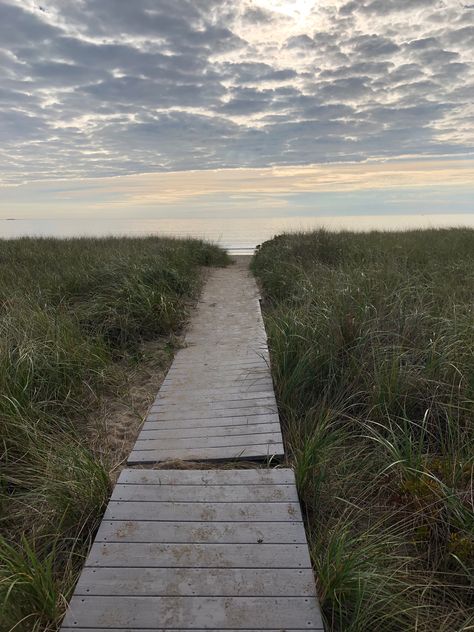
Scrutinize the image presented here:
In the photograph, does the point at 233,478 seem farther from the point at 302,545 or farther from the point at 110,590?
the point at 110,590

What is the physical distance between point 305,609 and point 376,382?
6.16 feet

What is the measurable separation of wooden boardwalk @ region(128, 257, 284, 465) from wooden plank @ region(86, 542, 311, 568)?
773 millimetres

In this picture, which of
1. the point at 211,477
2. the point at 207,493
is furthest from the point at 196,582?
the point at 211,477

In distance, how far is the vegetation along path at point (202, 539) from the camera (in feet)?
5.88

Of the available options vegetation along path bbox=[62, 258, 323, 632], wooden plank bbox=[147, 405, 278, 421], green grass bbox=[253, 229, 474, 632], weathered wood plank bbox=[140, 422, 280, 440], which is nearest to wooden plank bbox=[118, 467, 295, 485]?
vegetation along path bbox=[62, 258, 323, 632]

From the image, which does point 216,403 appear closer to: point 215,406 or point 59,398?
point 215,406

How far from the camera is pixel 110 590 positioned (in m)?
1.90

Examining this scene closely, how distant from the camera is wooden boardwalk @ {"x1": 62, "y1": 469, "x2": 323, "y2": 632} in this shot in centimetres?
178

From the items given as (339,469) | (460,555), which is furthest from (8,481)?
(460,555)

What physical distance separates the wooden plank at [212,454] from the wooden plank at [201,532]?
0.62 m

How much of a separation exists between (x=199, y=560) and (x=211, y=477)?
2.04 ft

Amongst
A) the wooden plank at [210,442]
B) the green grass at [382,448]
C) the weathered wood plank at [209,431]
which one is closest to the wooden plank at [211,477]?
the green grass at [382,448]

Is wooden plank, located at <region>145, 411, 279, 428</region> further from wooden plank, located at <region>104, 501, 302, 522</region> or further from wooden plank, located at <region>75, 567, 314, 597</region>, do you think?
wooden plank, located at <region>75, 567, 314, 597</region>

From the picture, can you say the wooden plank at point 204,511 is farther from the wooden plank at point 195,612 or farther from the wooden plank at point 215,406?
the wooden plank at point 215,406
